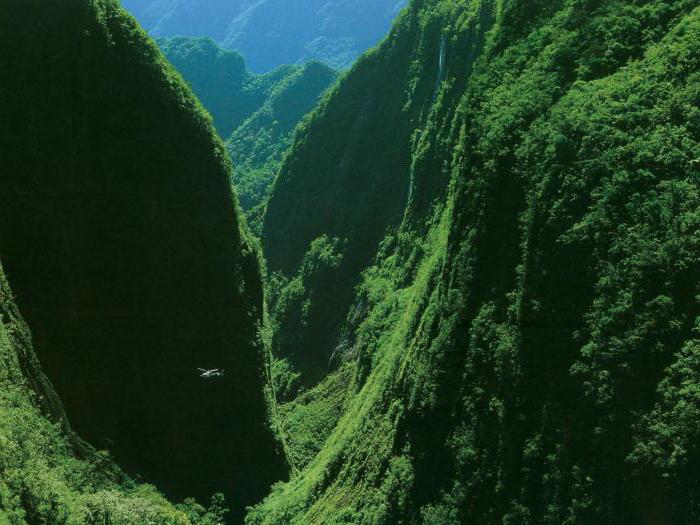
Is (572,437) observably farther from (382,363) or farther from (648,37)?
(382,363)

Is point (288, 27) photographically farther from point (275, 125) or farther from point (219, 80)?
point (275, 125)

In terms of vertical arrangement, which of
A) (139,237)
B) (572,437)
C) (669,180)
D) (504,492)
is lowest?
(504,492)

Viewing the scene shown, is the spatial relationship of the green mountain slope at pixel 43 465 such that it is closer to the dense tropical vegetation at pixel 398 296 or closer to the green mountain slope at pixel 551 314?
the dense tropical vegetation at pixel 398 296

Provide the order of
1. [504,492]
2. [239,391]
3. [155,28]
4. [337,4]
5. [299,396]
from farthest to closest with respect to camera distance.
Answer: [155,28]
[337,4]
[299,396]
[239,391]
[504,492]

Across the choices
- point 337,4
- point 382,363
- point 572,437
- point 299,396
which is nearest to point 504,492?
point 572,437

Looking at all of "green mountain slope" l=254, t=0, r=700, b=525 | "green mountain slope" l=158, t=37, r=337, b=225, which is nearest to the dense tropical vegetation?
"green mountain slope" l=254, t=0, r=700, b=525

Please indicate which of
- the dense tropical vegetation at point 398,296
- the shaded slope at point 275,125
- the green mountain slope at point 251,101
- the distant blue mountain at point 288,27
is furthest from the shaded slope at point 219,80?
the dense tropical vegetation at point 398,296
